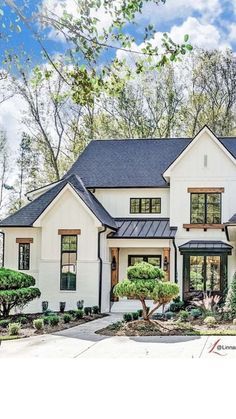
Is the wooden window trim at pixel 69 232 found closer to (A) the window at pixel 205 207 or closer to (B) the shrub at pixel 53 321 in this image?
(A) the window at pixel 205 207

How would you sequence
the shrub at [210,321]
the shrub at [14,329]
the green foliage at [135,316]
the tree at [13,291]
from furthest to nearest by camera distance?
the tree at [13,291]
the green foliage at [135,316]
the shrub at [210,321]
the shrub at [14,329]

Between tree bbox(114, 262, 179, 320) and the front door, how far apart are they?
1.12 m

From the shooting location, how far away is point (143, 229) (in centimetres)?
851

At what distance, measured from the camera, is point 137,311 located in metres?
6.18

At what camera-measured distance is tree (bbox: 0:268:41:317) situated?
6852 millimetres

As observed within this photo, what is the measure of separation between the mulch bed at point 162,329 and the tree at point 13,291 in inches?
69.6

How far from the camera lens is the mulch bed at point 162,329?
487 centimetres

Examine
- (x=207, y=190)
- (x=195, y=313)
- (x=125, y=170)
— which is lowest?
(x=195, y=313)

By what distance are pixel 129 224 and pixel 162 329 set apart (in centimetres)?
375

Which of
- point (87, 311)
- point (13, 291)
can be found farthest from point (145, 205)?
point (13, 291)

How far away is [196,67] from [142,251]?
13.2 feet

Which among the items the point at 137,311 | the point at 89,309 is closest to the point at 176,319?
the point at 137,311

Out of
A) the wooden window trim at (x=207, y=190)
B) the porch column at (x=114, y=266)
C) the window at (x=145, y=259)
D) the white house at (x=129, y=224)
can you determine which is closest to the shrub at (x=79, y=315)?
the porch column at (x=114, y=266)

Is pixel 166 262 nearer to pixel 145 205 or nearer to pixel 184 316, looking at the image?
pixel 145 205
